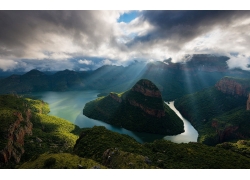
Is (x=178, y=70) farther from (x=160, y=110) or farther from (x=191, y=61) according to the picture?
(x=160, y=110)

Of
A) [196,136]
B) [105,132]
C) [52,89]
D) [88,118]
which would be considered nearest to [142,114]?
[196,136]

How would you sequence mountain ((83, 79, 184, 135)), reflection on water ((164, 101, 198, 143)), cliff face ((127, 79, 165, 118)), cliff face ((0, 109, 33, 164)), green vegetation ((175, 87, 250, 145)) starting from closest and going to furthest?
cliff face ((0, 109, 33, 164))
green vegetation ((175, 87, 250, 145))
reflection on water ((164, 101, 198, 143))
mountain ((83, 79, 184, 135))
cliff face ((127, 79, 165, 118))

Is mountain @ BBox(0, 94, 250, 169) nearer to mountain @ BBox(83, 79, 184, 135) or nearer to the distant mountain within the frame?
mountain @ BBox(83, 79, 184, 135)

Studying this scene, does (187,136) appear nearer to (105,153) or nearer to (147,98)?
(147,98)

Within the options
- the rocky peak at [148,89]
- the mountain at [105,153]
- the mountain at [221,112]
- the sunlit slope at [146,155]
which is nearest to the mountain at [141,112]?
the rocky peak at [148,89]

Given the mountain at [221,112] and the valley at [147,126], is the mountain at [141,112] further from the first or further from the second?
the mountain at [221,112]

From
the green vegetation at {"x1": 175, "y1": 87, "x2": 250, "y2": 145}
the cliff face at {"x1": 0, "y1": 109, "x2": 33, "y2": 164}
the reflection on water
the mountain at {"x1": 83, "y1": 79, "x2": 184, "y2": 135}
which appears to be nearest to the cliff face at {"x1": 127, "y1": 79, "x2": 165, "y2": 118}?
the mountain at {"x1": 83, "y1": 79, "x2": 184, "y2": 135}

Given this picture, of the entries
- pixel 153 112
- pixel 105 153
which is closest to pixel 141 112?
pixel 153 112
